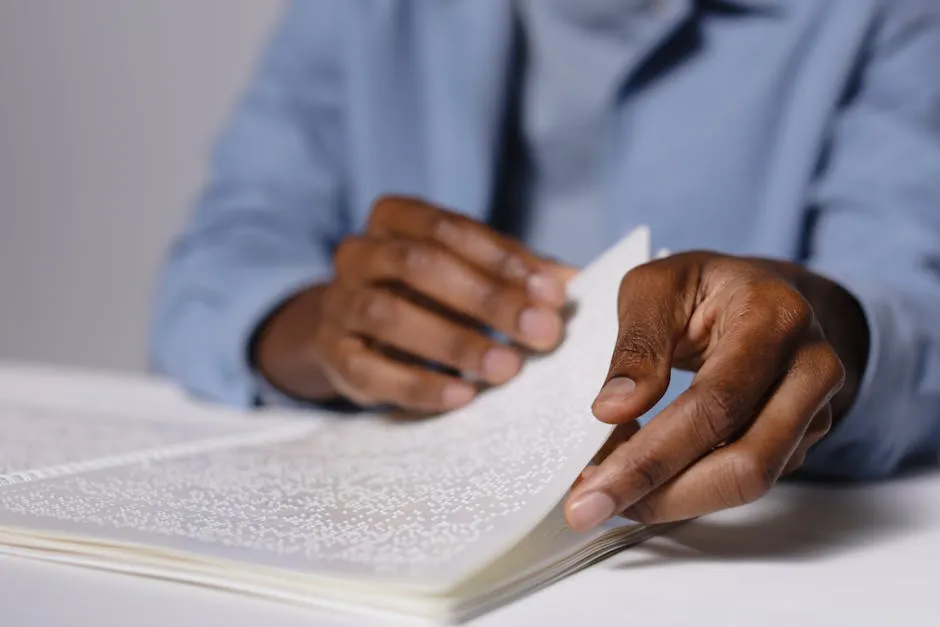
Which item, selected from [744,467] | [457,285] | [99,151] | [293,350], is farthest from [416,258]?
[99,151]

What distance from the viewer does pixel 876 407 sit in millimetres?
521

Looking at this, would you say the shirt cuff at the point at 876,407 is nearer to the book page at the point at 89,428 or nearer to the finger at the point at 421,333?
the finger at the point at 421,333

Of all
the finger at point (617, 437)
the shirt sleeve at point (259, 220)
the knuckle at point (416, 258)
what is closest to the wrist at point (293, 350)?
the shirt sleeve at point (259, 220)

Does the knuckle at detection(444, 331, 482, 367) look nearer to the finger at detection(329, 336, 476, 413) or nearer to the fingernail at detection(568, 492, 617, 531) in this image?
the finger at detection(329, 336, 476, 413)

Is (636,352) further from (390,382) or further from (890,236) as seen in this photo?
(890,236)

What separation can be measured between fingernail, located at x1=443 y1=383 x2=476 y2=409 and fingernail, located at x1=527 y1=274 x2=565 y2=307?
0.21ft

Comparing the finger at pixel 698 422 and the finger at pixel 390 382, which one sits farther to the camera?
the finger at pixel 390 382

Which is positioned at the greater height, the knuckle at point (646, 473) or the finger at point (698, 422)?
the finger at point (698, 422)

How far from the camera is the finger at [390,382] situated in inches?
21.8

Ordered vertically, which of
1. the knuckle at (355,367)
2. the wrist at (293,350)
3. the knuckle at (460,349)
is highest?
the wrist at (293,350)

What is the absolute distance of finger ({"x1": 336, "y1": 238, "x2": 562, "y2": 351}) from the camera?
0.52m

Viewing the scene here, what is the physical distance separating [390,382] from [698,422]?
0.84 feet

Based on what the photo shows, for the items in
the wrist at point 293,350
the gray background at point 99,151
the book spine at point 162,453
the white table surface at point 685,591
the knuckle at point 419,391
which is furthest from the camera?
the gray background at point 99,151

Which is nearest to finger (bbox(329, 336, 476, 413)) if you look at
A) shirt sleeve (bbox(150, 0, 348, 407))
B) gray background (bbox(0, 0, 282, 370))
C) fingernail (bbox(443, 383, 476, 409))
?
fingernail (bbox(443, 383, 476, 409))
